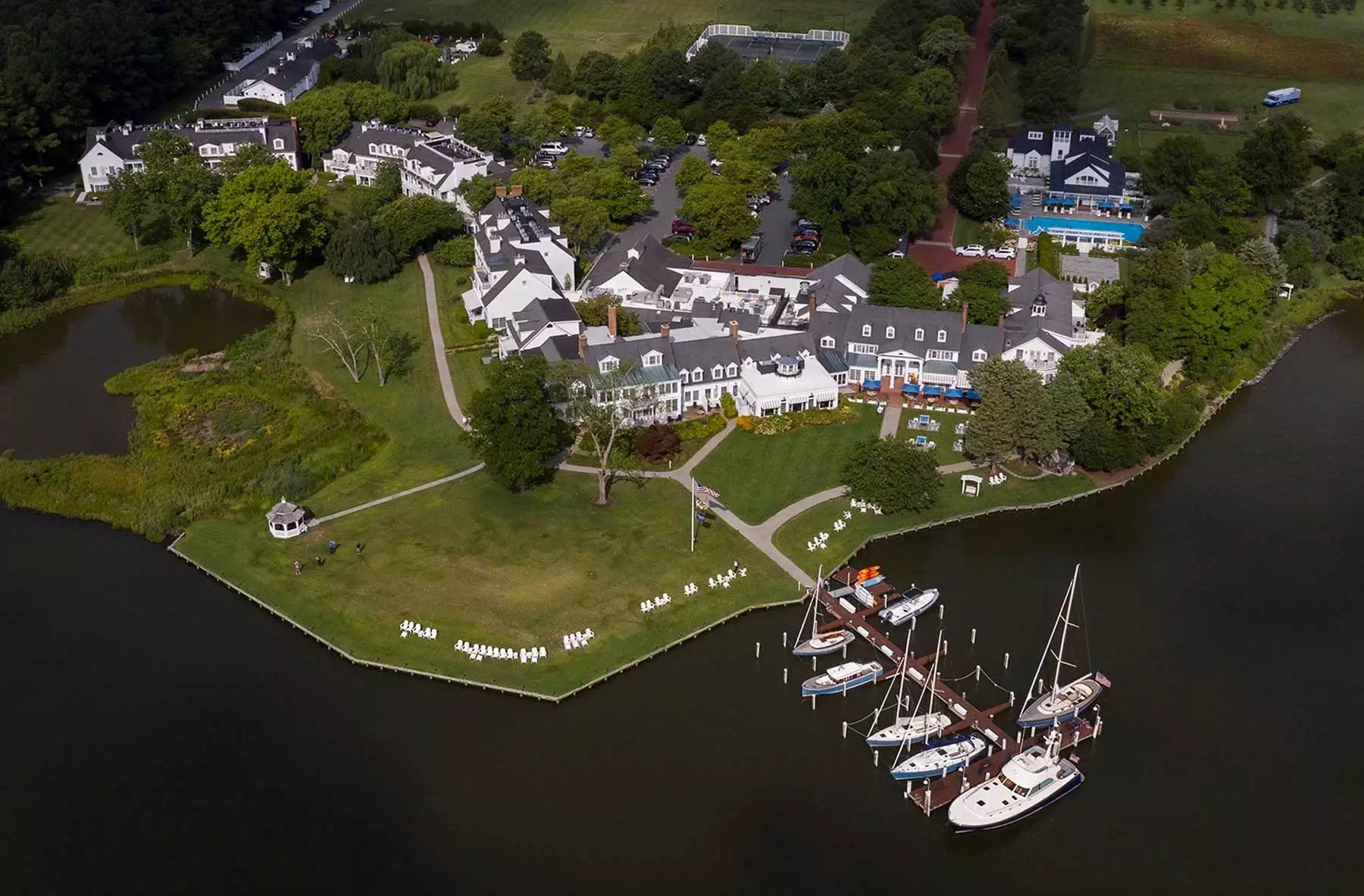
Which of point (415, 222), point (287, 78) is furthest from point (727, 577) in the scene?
point (287, 78)

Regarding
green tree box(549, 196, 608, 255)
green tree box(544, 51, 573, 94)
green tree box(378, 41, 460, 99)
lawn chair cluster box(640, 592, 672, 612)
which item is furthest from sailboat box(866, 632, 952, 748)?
green tree box(378, 41, 460, 99)

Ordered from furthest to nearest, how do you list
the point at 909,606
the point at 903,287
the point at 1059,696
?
the point at 903,287
the point at 909,606
the point at 1059,696

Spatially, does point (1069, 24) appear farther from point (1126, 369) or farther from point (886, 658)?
point (886, 658)

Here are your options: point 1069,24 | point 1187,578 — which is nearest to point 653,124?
point 1069,24

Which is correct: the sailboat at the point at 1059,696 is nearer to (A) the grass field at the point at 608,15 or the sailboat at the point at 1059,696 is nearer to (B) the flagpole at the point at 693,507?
(B) the flagpole at the point at 693,507

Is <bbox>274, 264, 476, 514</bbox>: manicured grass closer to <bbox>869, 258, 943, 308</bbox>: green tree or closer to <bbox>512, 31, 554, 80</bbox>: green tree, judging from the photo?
<bbox>869, 258, 943, 308</bbox>: green tree

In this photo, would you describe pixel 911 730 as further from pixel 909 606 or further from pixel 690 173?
pixel 690 173
